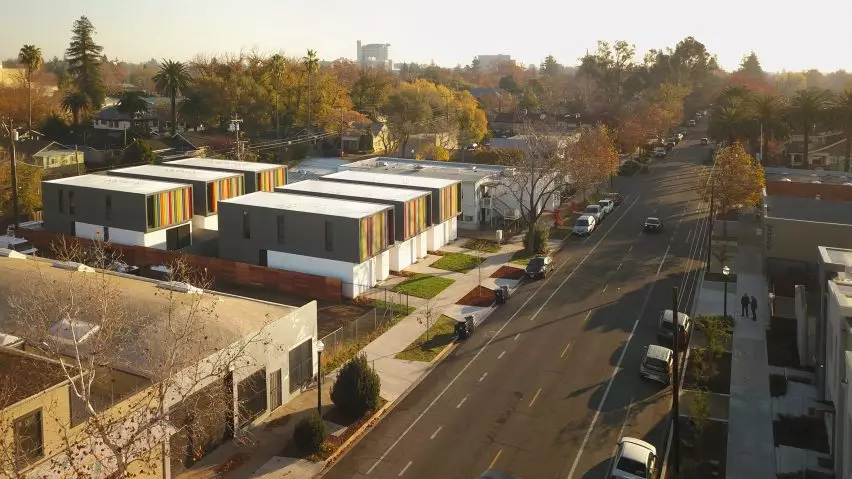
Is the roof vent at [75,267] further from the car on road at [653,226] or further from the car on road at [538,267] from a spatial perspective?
the car on road at [653,226]

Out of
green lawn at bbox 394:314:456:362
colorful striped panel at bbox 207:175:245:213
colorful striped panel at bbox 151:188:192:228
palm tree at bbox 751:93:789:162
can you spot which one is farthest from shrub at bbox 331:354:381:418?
palm tree at bbox 751:93:789:162

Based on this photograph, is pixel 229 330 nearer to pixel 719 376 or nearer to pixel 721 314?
pixel 719 376

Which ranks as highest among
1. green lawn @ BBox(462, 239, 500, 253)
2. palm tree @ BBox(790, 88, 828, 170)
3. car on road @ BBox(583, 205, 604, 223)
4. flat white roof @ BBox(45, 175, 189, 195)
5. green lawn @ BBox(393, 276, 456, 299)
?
palm tree @ BBox(790, 88, 828, 170)

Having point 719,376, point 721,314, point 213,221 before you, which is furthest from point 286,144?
point 719,376

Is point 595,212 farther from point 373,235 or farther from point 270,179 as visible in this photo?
point 270,179

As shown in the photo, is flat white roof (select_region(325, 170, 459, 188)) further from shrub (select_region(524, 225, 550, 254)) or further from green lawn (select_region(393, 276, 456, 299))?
Result: green lawn (select_region(393, 276, 456, 299))

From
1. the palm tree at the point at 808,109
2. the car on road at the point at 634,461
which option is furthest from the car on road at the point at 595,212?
the car on road at the point at 634,461

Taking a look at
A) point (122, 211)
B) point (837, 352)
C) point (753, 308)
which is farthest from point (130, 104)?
point (837, 352)
